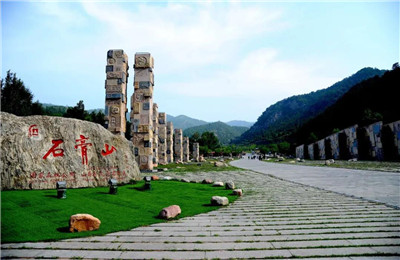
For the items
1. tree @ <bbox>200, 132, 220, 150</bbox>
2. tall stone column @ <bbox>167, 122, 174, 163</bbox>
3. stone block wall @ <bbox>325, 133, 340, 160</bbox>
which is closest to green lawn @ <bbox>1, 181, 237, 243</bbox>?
tall stone column @ <bbox>167, 122, 174, 163</bbox>

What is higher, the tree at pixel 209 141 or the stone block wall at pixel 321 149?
the tree at pixel 209 141

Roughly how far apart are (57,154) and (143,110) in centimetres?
998

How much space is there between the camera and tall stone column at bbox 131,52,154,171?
16.8 meters

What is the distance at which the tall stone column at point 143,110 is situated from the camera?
16844mm

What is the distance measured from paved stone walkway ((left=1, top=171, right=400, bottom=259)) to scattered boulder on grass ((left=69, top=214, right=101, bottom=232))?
34 centimetres

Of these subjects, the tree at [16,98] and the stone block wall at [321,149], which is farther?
the stone block wall at [321,149]

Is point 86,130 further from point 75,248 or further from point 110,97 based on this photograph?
point 110,97

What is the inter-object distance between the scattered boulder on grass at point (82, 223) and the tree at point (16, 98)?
115 ft

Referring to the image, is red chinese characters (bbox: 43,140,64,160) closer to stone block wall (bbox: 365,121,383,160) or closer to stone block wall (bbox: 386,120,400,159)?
stone block wall (bbox: 386,120,400,159)

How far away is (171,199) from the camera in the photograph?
22.5ft

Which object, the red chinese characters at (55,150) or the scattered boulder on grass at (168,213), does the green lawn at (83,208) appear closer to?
the scattered boulder on grass at (168,213)

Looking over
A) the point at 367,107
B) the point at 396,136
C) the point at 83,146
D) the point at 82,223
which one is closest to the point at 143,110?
the point at 83,146

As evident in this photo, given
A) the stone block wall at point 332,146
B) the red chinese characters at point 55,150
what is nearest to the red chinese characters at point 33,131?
the red chinese characters at point 55,150

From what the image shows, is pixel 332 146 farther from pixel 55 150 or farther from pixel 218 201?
pixel 55 150
